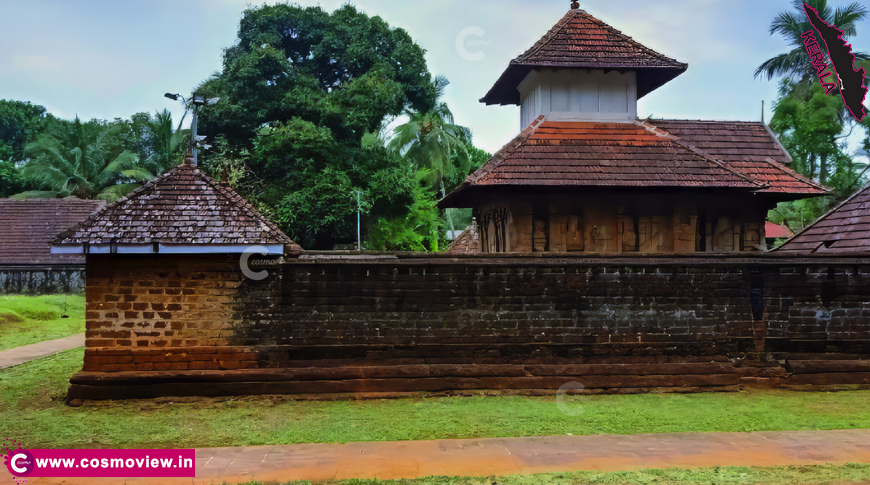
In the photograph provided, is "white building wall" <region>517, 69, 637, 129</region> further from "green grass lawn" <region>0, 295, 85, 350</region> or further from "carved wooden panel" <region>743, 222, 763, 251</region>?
"green grass lawn" <region>0, 295, 85, 350</region>

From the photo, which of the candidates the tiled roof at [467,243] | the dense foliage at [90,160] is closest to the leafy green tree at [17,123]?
the dense foliage at [90,160]

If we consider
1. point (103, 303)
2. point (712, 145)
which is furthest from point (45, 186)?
point (712, 145)

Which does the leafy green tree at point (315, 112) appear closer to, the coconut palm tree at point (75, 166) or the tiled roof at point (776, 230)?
the coconut palm tree at point (75, 166)

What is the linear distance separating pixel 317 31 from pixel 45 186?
21232 millimetres

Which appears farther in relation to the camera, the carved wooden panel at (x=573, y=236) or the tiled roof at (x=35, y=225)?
the tiled roof at (x=35, y=225)

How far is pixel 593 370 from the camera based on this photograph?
7.50 m

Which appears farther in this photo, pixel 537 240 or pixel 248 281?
pixel 537 240

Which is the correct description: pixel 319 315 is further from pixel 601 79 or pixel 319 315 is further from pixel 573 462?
pixel 601 79

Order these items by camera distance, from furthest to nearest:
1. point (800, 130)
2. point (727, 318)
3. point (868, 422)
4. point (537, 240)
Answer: point (800, 130) < point (537, 240) < point (727, 318) < point (868, 422)

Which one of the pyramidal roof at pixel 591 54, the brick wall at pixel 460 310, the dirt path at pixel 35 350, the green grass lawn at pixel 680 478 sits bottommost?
Answer: the dirt path at pixel 35 350

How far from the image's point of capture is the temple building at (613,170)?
376 inches

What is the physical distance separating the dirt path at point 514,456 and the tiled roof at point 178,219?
104 inches

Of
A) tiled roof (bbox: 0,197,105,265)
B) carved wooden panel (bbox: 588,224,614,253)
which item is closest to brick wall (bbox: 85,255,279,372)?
carved wooden panel (bbox: 588,224,614,253)

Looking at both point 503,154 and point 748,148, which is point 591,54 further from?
point 748,148
